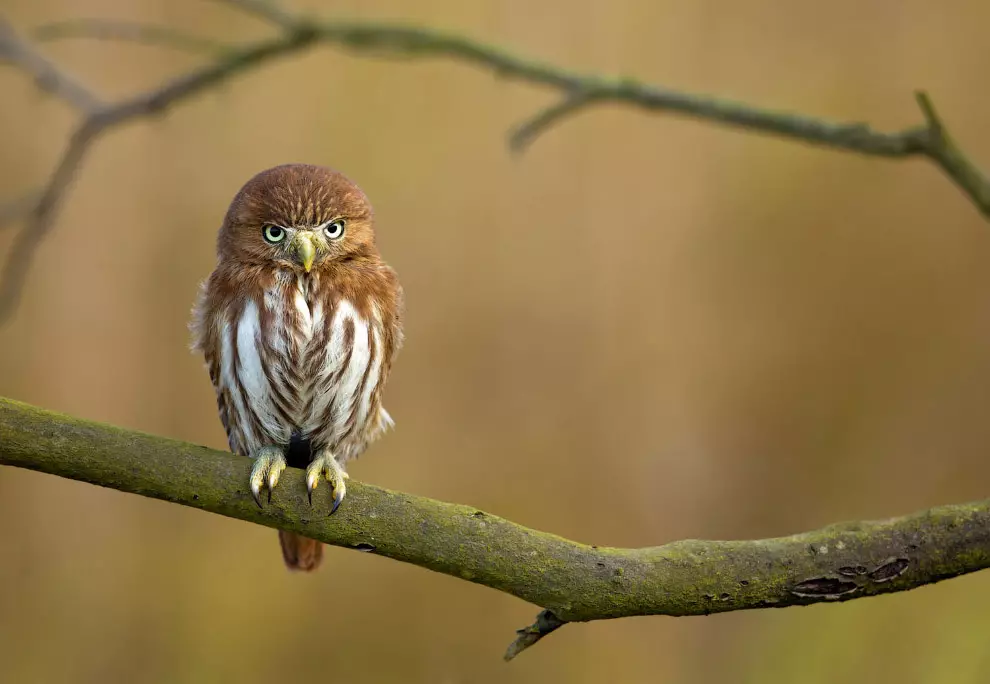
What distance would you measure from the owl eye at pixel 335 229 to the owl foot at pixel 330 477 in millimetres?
427

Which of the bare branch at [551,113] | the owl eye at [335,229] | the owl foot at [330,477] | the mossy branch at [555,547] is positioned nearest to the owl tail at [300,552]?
the owl foot at [330,477]

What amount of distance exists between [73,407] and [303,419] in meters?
1.67

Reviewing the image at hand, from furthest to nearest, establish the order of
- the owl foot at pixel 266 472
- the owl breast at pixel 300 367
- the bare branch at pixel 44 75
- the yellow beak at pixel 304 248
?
the bare branch at pixel 44 75
the owl breast at pixel 300 367
the yellow beak at pixel 304 248
the owl foot at pixel 266 472

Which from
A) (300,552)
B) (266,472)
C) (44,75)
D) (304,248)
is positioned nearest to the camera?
(266,472)

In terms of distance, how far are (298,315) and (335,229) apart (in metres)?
0.19

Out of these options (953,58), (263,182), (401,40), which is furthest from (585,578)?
(953,58)

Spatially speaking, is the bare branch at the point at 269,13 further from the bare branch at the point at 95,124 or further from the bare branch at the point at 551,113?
the bare branch at the point at 551,113

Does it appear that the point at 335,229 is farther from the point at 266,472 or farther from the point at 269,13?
the point at 269,13

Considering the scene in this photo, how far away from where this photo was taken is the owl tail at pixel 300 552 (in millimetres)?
2412

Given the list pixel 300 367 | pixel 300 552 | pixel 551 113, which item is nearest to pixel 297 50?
pixel 551 113

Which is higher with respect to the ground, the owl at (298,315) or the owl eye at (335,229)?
the owl eye at (335,229)

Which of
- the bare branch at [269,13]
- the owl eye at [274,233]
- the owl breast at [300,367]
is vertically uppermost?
the bare branch at [269,13]

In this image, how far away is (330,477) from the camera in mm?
1881

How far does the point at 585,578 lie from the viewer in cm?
169
